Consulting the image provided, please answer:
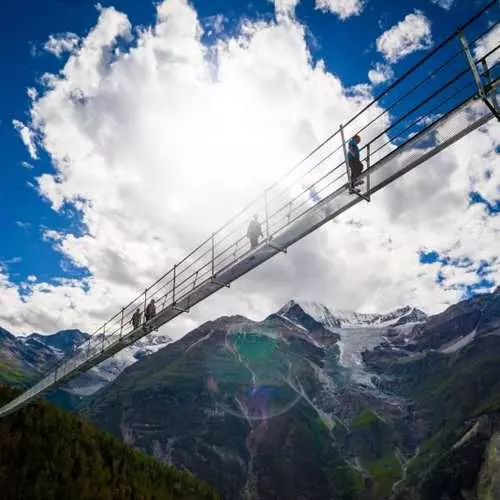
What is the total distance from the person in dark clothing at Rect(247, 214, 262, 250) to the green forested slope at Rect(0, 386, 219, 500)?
4452 cm

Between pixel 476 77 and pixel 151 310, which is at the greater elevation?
pixel 151 310

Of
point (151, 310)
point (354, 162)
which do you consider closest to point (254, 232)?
point (354, 162)

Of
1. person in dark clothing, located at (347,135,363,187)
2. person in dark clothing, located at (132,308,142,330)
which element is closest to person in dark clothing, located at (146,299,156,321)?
person in dark clothing, located at (132,308,142,330)

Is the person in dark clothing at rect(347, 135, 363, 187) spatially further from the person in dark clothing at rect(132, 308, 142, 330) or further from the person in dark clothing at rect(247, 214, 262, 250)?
the person in dark clothing at rect(132, 308, 142, 330)

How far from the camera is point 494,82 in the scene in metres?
16.0

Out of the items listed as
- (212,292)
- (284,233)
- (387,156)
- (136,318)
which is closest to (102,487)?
(136,318)

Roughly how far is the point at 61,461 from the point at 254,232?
1986 inches

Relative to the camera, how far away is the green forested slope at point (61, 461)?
55.7 m

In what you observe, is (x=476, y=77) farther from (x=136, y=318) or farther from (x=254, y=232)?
(x=136, y=318)

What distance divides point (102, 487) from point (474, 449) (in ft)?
585

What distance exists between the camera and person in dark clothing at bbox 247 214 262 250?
26094 mm

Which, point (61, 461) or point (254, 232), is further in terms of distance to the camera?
point (61, 461)

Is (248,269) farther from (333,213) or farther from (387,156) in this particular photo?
(387,156)

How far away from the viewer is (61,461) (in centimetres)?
6191
